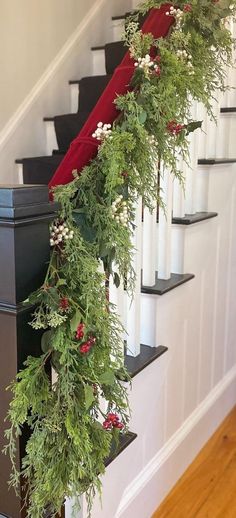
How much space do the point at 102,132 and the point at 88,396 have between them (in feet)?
1.75

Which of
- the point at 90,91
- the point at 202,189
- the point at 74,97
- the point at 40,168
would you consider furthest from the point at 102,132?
the point at 74,97

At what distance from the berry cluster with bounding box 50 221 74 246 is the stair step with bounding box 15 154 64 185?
54.4 inches

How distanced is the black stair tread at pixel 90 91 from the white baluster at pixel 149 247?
122 cm

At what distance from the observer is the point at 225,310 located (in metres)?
2.36

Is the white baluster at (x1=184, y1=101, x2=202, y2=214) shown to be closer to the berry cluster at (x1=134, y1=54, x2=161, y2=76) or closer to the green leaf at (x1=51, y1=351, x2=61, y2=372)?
the berry cluster at (x1=134, y1=54, x2=161, y2=76)

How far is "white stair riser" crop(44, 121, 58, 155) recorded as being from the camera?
273cm

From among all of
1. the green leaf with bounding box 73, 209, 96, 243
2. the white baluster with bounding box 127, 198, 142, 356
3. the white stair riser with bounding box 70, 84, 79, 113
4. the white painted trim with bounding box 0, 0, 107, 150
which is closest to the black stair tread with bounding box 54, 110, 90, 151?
the white painted trim with bounding box 0, 0, 107, 150

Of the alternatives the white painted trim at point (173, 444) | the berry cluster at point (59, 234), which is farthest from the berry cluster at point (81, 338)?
the white painted trim at point (173, 444)

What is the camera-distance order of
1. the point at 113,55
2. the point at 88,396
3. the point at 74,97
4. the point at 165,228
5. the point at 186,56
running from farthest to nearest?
the point at 74,97 → the point at 113,55 → the point at 165,228 → the point at 186,56 → the point at 88,396

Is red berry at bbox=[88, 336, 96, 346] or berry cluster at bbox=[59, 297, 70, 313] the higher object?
berry cluster at bbox=[59, 297, 70, 313]

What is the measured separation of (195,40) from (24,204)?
684mm

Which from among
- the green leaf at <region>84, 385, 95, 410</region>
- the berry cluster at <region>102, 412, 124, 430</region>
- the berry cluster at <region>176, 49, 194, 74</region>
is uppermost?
the berry cluster at <region>176, 49, 194, 74</region>

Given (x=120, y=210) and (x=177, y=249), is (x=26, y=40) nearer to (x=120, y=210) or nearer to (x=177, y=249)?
(x=177, y=249)

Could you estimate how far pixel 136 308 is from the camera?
1.53 meters
